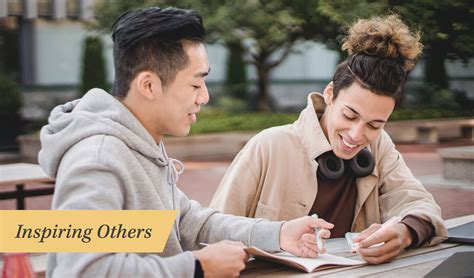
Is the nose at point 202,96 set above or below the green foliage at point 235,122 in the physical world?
above

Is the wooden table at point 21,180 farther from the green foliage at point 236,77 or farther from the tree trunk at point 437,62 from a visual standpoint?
the green foliage at point 236,77

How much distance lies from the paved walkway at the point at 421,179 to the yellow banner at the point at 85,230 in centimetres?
422

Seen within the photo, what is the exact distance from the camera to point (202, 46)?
1934mm

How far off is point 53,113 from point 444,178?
726cm

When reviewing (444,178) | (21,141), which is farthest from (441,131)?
(21,141)

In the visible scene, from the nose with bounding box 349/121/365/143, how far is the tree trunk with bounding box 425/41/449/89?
954 millimetres

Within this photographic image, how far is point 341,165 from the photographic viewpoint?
2.66 meters

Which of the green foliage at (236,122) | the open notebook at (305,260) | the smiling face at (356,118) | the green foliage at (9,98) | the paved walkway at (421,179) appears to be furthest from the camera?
the green foliage at (9,98)

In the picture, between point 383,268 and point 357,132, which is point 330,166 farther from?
point 383,268

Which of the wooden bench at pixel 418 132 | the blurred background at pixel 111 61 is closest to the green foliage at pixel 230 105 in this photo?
Answer: the blurred background at pixel 111 61

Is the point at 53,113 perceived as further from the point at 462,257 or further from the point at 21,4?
the point at 21,4

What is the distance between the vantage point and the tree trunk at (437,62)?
330cm

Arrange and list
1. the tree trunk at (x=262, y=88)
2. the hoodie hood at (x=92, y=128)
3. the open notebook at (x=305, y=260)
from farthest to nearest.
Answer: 1. the tree trunk at (x=262, y=88)
2. the open notebook at (x=305, y=260)
3. the hoodie hood at (x=92, y=128)

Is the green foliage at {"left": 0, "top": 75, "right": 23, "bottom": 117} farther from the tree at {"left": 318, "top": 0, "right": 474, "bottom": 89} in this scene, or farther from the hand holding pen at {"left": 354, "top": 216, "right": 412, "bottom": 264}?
the hand holding pen at {"left": 354, "top": 216, "right": 412, "bottom": 264}
